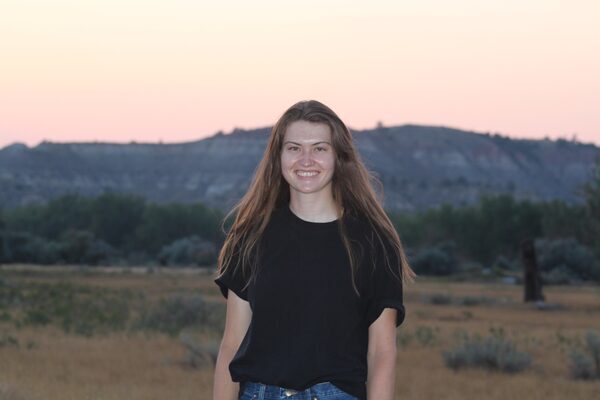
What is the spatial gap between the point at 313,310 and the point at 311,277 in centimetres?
11

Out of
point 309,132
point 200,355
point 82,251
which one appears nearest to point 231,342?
point 309,132

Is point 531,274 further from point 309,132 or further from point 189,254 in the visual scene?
point 189,254

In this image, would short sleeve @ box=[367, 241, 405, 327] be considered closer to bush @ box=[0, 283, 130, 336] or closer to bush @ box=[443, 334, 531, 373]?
bush @ box=[443, 334, 531, 373]

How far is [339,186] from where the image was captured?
4082 millimetres

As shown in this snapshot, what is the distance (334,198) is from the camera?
13.4 feet

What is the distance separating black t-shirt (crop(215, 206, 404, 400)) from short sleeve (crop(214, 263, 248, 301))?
0.30ft

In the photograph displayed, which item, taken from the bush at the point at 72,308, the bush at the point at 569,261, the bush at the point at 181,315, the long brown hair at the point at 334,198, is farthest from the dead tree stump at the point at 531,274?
the long brown hair at the point at 334,198

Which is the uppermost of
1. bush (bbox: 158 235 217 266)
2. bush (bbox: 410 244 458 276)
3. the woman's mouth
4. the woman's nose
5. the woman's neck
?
the woman's nose

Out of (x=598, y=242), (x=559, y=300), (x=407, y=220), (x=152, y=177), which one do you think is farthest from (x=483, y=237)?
(x=152, y=177)

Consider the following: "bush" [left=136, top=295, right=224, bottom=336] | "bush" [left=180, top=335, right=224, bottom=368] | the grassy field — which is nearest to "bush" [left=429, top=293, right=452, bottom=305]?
the grassy field

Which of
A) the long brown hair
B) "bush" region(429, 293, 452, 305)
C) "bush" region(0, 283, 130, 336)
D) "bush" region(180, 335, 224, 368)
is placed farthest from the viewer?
"bush" region(429, 293, 452, 305)

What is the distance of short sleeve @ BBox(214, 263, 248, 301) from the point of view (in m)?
4.05

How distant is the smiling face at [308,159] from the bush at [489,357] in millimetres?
11323

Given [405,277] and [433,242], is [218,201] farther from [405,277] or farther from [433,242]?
[405,277]
